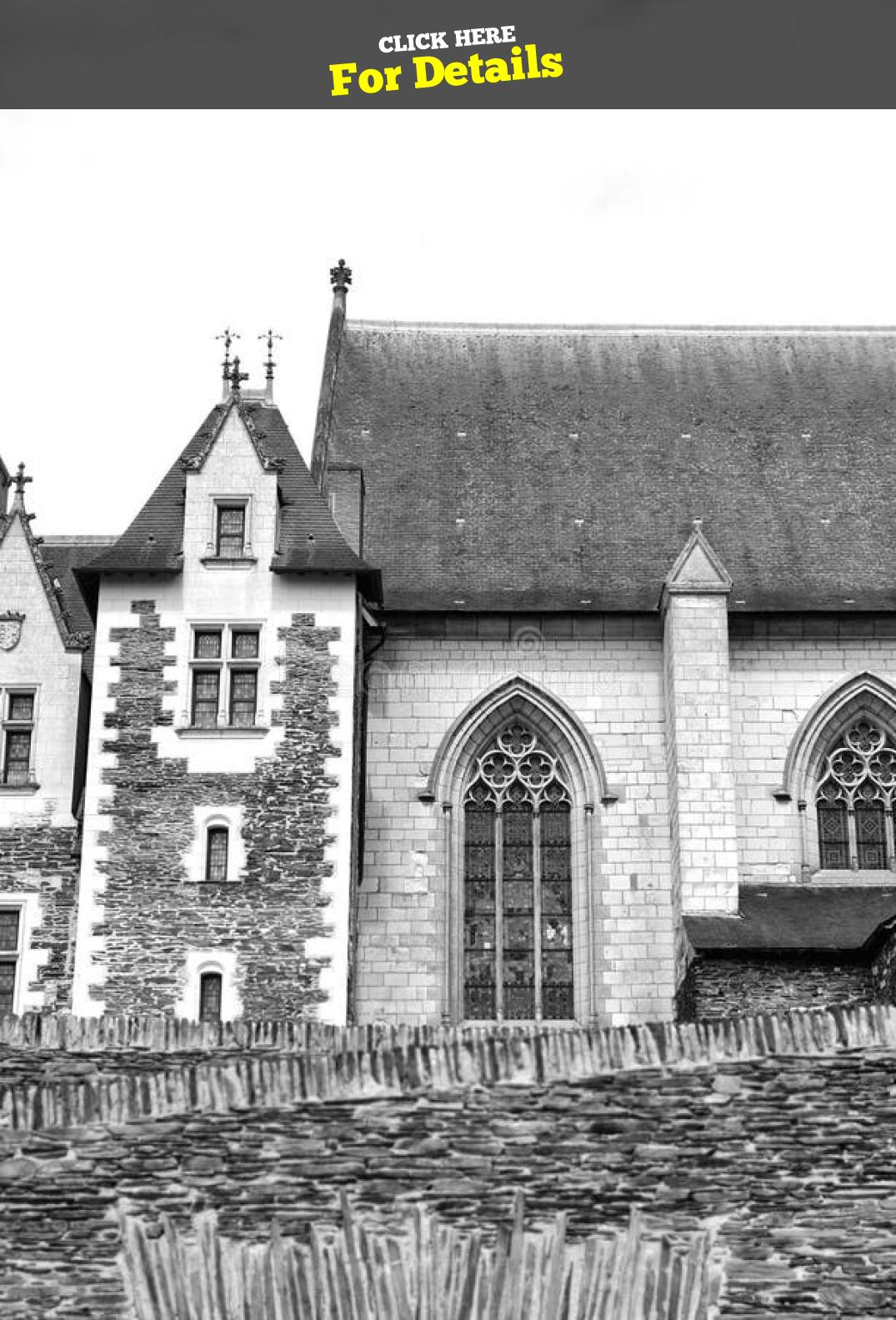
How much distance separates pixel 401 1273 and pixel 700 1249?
1564 millimetres

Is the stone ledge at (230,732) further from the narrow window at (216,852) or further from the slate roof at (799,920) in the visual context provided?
the slate roof at (799,920)

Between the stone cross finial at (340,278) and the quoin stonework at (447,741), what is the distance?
432 cm

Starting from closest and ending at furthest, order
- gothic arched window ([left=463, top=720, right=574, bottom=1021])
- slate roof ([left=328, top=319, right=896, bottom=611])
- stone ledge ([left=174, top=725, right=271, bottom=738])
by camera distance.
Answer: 1. stone ledge ([left=174, top=725, right=271, bottom=738])
2. gothic arched window ([left=463, top=720, right=574, bottom=1021])
3. slate roof ([left=328, top=319, right=896, bottom=611])

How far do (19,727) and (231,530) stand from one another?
3.65 m

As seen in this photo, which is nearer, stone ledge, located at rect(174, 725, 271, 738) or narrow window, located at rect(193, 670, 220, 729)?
stone ledge, located at rect(174, 725, 271, 738)

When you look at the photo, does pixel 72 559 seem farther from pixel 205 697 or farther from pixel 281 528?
pixel 205 697

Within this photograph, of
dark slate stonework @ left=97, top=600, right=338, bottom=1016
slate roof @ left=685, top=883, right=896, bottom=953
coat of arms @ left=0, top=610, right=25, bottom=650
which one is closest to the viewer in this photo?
dark slate stonework @ left=97, top=600, right=338, bottom=1016

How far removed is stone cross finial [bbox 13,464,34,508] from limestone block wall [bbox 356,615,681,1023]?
16.9 feet

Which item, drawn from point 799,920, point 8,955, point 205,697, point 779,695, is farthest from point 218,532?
point 799,920

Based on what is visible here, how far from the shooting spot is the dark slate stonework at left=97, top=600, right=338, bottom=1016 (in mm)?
22609

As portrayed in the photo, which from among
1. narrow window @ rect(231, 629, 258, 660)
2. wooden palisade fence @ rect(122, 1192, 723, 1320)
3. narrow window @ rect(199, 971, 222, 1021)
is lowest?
wooden palisade fence @ rect(122, 1192, 723, 1320)

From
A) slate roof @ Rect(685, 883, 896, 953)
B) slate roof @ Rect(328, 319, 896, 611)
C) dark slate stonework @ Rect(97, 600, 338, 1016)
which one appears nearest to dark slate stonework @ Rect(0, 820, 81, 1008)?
dark slate stonework @ Rect(97, 600, 338, 1016)

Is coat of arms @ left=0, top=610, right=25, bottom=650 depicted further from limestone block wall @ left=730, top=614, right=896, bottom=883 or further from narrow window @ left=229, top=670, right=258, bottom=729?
limestone block wall @ left=730, top=614, right=896, bottom=883

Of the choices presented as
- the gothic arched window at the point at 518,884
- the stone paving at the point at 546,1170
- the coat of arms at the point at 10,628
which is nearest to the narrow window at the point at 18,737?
the coat of arms at the point at 10,628
